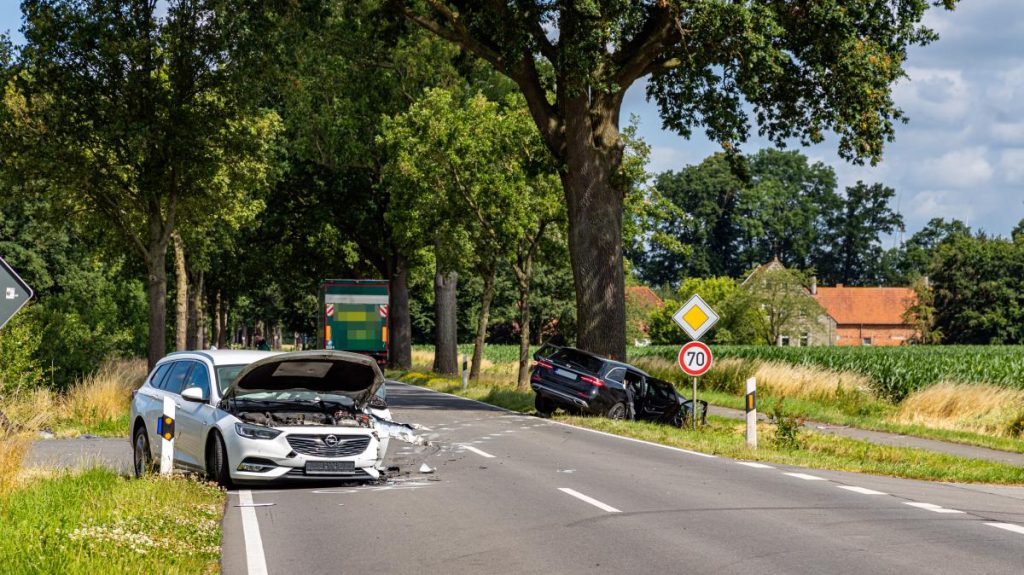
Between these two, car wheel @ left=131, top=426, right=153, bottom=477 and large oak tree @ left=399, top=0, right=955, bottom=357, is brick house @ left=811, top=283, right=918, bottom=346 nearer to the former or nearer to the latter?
large oak tree @ left=399, top=0, right=955, bottom=357

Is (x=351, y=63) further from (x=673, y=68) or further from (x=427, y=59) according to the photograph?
(x=673, y=68)

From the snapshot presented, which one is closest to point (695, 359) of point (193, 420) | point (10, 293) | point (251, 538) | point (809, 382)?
point (193, 420)

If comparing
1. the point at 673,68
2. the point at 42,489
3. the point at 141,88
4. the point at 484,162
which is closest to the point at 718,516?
the point at 42,489

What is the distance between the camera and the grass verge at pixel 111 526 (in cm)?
798

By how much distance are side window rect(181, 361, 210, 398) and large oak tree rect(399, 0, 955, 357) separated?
38.2 ft

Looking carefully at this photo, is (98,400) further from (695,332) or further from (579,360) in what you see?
(695,332)

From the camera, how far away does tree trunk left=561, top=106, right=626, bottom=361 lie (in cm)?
2750

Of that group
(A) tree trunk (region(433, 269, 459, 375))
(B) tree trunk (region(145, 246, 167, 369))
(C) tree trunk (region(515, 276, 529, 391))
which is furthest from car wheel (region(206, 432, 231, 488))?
(A) tree trunk (region(433, 269, 459, 375))

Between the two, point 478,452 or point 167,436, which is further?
point 478,452

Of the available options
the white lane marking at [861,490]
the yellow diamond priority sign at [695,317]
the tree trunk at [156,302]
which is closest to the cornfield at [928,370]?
the yellow diamond priority sign at [695,317]

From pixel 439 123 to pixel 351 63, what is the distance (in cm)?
875

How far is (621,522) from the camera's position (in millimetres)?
10914

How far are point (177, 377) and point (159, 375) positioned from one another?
0.77 meters

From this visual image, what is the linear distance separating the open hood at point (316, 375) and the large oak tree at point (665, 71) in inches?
424
